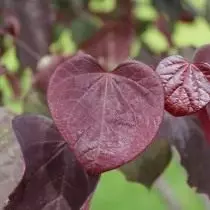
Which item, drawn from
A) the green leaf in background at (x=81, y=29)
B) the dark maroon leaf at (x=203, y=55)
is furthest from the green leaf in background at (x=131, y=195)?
the dark maroon leaf at (x=203, y=55)

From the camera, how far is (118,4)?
6.25 feet

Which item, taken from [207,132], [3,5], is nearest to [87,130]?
[207,132]

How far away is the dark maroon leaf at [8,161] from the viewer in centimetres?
70

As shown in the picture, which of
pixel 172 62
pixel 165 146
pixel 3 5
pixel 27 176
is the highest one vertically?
pixel 172 62

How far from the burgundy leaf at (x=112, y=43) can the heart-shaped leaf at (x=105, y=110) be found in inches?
38.9

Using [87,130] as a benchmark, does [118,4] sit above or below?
below

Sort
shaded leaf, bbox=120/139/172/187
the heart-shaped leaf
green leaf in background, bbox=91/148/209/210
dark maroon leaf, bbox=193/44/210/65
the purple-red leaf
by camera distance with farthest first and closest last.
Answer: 1. green leaf in background, bbox=91/148/209/210
2. the purple-red leaf
3. shaded leaf, bbox=120/139/172/187
4. dark maroon leaf, bbox=193/44/210/65
5. the heart-shaped leaf

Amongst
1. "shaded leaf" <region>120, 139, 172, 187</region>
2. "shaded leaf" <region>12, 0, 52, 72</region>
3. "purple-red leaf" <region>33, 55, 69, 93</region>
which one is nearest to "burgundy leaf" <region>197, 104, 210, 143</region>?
"shaded leaf" <region>120, 139, 172, 187</region>

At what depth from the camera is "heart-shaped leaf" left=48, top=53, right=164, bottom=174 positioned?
67 cm

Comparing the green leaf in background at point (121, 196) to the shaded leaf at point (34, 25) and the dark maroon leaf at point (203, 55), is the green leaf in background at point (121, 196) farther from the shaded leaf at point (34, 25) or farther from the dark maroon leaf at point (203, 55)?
the dark maroon leaf at point (203, 55)

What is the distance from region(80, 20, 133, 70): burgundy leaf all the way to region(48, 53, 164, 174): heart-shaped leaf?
38.9 inches

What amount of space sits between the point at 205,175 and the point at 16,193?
0.28 m

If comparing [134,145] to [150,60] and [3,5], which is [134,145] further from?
[3,5]

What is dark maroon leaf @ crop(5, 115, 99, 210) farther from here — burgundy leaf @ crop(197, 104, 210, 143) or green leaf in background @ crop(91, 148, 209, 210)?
green leaf in background @ crop(91, 148, 209, 210)
